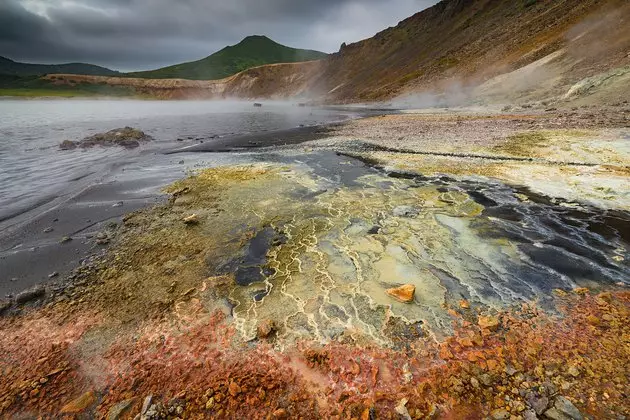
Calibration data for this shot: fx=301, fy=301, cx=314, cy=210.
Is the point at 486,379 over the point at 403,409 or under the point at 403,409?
over

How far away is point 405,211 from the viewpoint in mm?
10570

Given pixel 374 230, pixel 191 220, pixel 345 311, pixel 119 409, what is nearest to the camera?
pixel 119 409

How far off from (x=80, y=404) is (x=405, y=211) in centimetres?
947

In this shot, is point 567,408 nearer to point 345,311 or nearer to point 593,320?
point 593,320

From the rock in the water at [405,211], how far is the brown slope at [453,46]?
61.9m

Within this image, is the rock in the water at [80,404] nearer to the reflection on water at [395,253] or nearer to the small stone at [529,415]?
the reflection on water at [395,253]

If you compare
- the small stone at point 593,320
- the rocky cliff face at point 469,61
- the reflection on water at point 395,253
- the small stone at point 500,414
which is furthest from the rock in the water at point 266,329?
the rocky cliff face at point 469,61

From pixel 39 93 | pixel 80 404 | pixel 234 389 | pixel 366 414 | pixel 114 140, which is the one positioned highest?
pixel 366 414

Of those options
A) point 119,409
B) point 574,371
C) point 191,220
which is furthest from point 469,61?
point 119,409

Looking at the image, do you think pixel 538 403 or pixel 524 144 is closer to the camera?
pixel 538 403

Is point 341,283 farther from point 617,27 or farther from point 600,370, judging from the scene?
point 617,27

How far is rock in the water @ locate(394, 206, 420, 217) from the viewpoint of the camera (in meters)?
10.3

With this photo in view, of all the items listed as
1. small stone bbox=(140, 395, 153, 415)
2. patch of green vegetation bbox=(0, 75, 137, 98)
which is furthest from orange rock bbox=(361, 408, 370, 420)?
patch of green vegetation bbox=(0, 75, 137, 98)

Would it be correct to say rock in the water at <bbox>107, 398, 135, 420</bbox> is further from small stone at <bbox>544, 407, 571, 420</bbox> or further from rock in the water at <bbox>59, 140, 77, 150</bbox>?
rock in the water at <bbox>59, 140, 77, 150</bbox>
